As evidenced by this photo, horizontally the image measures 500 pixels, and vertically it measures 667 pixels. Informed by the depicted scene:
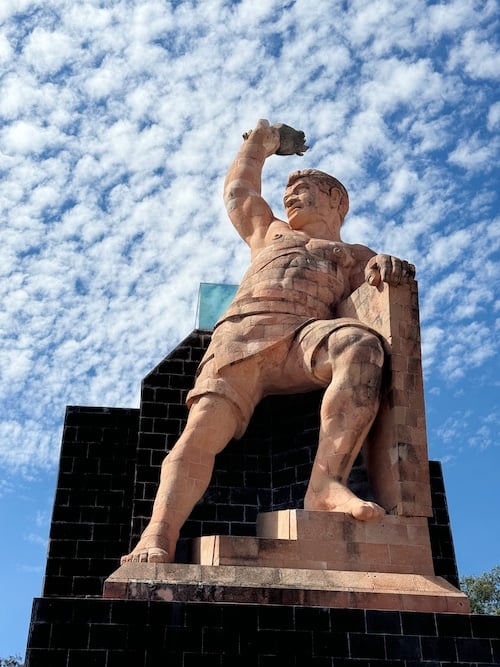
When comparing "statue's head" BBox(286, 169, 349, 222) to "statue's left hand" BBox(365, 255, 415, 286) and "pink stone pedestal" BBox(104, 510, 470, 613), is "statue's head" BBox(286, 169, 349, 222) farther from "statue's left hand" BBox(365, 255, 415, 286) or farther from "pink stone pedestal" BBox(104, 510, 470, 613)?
"pink stone pedestal" BBox(104, 510, 470, 613)

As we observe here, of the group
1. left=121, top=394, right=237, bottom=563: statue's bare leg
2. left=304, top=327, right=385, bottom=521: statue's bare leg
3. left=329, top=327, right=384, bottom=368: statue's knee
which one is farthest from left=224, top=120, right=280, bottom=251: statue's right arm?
left=121, top=394, right=237, bottom=563: statue's bare leg

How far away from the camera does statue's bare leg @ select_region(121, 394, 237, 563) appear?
7418mm

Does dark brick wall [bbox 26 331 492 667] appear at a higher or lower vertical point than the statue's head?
lower

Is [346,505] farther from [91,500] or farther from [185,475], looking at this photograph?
[91,500]

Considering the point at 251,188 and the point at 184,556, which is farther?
the point at 251,188

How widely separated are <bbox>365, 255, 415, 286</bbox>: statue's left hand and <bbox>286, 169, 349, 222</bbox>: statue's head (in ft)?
5.69

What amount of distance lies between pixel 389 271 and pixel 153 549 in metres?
3.36

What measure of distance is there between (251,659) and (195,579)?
0.76m

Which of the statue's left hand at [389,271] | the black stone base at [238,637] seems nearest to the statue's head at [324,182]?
the statue's left hand at [389,271]

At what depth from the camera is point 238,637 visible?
21.6ft

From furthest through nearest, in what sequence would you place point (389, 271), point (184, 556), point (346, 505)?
point (389, 271) → point (184, 556) → point (346, 505)

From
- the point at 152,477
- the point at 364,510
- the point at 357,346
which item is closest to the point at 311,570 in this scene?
the point at 364,510

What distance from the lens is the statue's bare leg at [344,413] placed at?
7.73 meters

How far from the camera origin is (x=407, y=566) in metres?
7.43
